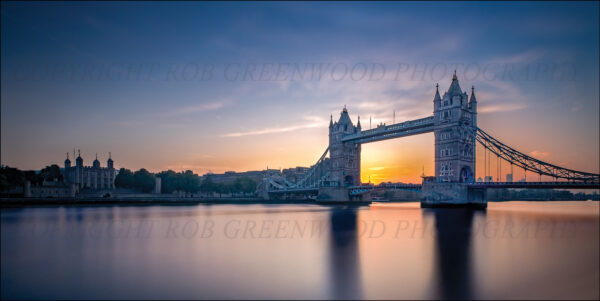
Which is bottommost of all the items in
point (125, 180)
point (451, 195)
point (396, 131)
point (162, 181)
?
point (451, 195)

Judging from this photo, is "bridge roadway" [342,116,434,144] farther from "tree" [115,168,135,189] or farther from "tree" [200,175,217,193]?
"tree" [115,168,135,189]

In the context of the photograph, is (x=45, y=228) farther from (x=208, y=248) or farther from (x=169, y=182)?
(x=169, y=182)

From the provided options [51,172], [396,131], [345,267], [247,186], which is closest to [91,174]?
[51,172]

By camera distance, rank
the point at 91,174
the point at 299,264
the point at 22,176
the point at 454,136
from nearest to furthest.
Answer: the point at 299,264
the point at 454,136
the point at 22,176
the point at 91,174

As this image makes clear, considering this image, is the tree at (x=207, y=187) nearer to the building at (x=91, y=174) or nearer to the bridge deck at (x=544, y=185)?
the building at (x=91, y=174)

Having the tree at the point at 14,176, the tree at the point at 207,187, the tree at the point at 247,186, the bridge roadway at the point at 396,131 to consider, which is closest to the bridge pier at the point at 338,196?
the bridge roadway at the point at 396,131

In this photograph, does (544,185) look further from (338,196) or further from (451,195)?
(338,196)
